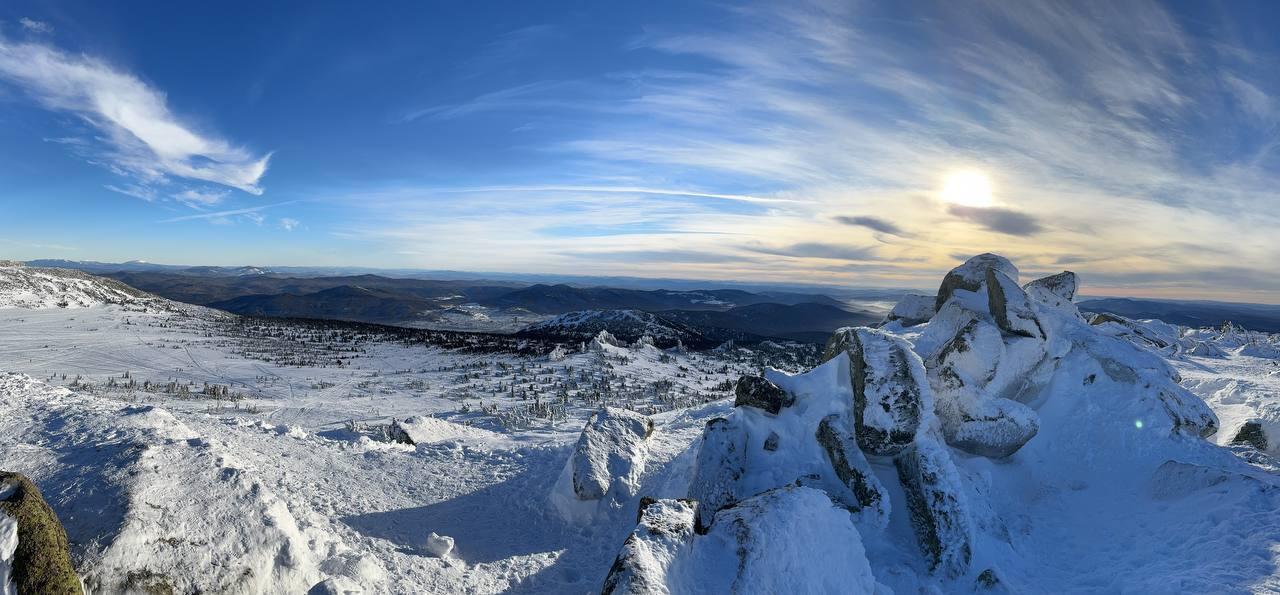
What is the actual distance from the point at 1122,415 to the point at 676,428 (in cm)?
987

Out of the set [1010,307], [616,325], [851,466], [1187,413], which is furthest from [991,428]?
[616,325]

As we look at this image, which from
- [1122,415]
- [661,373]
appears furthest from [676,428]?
[661,373]

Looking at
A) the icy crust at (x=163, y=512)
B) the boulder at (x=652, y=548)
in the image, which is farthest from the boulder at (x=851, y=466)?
the icy crust at (x=163, y=512)

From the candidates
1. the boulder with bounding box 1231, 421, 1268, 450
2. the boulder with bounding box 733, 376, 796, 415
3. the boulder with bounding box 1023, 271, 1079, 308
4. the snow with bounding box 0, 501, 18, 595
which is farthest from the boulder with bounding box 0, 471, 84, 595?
the boulder with bounding box 1231, 421, 1268, 450

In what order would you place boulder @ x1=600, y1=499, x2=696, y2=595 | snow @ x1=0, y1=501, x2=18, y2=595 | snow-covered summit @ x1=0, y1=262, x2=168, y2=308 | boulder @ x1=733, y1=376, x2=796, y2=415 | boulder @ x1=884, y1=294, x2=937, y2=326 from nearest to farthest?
snow @ x1=0, y1=501, x2=18, y2=595, boulder @ x1=600, y1=499, x2=696, y2=595, boulder @ x1=733, y1=376, x2=796, y2=415, boulder @ x1=884, y1=294, x2=937, y2=326, snow-covered summit @ x1=0, y1=262, x2=168, y2=308

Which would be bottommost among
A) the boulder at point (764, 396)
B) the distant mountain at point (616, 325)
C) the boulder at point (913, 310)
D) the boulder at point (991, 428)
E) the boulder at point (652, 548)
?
the distant mountain at point (616, 325)

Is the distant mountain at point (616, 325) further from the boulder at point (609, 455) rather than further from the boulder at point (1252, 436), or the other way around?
the boulder at point (1252, 436)

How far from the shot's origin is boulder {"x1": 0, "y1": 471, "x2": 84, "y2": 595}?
16.4ft

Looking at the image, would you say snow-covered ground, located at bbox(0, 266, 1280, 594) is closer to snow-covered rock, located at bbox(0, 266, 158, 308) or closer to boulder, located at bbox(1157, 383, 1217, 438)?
boulder, located at bbox(1157, 383, 1217, 438)

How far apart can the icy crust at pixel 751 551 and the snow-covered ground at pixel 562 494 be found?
0.03 m

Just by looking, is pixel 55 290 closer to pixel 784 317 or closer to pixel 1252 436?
pixel 1252 436

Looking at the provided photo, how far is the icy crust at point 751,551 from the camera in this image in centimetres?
618

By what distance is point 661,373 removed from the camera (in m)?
31.3

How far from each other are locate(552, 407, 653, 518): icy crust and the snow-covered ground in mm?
126
